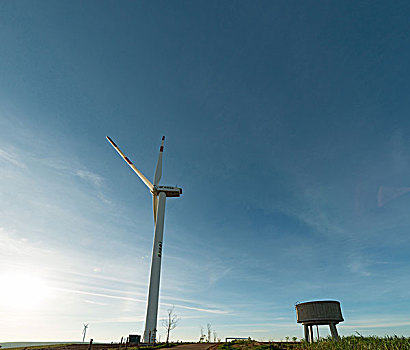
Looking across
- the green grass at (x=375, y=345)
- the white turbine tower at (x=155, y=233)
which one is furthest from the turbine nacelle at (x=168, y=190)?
the green grass at (x=375, y=345)

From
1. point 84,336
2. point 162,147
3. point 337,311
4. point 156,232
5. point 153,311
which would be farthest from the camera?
point 84,336

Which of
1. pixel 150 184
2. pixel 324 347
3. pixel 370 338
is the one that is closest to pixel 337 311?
pixel 370 338

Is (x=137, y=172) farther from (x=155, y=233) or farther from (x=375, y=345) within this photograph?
(x=375, y=345)

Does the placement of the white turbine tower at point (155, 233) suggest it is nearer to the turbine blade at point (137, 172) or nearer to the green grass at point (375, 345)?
the turbine blade at point (137, 172)

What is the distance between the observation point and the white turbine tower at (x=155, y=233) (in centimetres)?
4634

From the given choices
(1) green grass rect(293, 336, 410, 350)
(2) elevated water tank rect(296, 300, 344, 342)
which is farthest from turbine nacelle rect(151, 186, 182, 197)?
(1) green grass rect(293, 336, 410, 350)

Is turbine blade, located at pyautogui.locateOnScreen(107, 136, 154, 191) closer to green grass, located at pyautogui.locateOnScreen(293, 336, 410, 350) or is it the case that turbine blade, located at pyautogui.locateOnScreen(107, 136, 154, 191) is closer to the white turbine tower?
the white turbine tower

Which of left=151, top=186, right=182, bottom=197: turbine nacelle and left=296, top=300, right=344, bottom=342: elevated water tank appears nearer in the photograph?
left=296, top=300, right=344, bottom=342: elevated water tank

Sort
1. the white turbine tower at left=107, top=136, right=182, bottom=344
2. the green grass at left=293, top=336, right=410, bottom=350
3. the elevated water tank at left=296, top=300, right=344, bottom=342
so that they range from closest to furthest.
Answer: the green grass at left=293, top=336, right=410, bottom=350, the elevated water tank at left=296, top=300, right=344, bottom=342, the white turbine tower at left=107, top=136, right=182, bottom=344

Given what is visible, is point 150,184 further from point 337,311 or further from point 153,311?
point 337,311

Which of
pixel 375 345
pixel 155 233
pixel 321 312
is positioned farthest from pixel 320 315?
pixel 155 233

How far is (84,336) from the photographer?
152 meters

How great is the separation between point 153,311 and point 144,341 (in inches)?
194

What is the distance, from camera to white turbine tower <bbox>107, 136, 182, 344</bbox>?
46.3 metres
